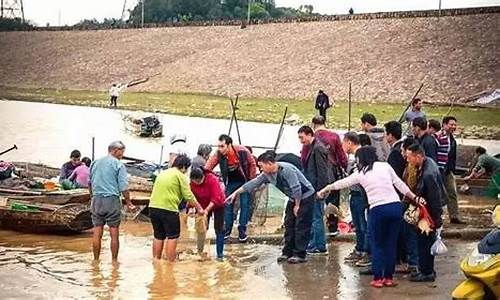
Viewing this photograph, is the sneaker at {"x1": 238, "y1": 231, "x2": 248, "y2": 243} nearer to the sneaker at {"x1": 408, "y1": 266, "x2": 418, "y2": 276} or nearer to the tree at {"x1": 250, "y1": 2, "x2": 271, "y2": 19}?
the sneaker at {"x1": 408, "y1": 266, "x2": 418, "y2": 276}

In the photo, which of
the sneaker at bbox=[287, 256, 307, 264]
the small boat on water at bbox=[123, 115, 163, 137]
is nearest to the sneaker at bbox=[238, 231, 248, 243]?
the sneaker at bbox=[287, 256, 307, 264]

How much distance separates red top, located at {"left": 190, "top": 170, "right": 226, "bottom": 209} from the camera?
1092 centimetres

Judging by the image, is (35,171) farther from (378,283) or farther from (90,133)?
(90,133)

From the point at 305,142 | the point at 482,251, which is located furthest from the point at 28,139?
the point at 482,251

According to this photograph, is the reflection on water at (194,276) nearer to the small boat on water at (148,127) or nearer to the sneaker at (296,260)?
the sneaker at (296,260)

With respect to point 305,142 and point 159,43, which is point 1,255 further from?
point 159,43

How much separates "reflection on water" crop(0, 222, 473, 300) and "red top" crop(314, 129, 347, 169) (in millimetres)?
1260

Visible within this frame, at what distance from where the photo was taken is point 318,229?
1119cm

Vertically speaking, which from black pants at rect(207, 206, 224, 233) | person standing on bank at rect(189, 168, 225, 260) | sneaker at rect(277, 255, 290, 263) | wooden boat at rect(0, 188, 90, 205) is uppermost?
person standing on bank at rect(189, 168, 225, 260)

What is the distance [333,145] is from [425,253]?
2.61 meters

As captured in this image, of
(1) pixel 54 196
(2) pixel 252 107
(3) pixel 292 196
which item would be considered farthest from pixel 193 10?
(3) pixel 292 196

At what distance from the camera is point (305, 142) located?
1077 cm

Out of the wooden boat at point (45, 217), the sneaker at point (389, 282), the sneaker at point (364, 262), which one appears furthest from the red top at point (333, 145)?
the wooden boat at point (45, 217)

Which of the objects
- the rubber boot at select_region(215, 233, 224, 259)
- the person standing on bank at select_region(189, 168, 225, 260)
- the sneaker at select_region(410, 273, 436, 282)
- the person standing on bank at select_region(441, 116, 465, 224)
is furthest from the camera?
the person standing on bank at select_region(441, 116, 465, 224)
